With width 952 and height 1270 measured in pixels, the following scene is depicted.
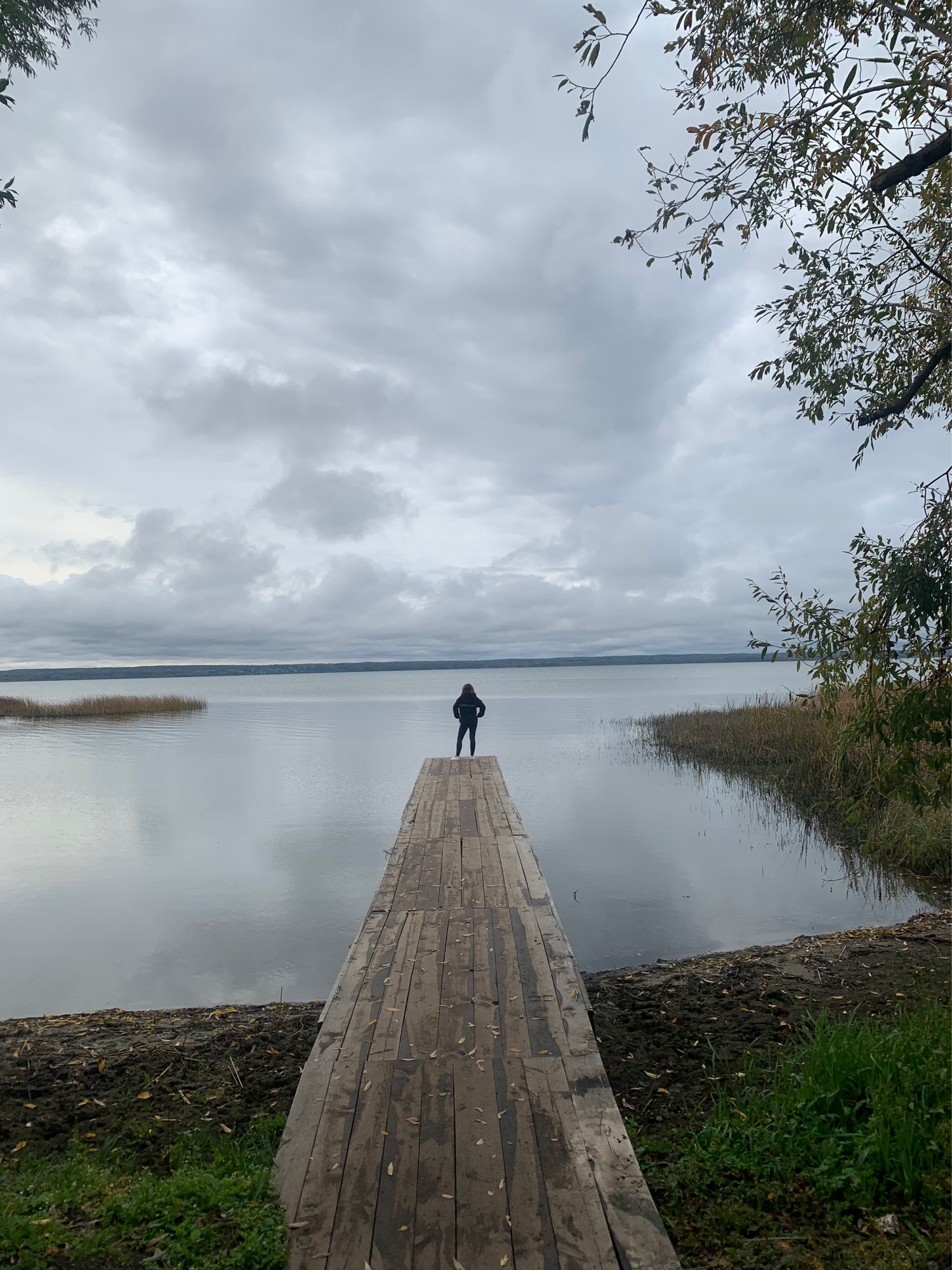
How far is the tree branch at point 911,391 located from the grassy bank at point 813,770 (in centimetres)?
203

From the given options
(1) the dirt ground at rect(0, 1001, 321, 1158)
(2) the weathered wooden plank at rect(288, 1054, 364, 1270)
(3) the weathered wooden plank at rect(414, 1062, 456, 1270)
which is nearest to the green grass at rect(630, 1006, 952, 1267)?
(3) the weathered wooden plank at rect(414, 1062, 456, 1270)

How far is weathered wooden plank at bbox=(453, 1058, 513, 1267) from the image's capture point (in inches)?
96.6

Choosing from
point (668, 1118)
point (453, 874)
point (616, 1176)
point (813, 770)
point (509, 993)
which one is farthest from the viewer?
point (813, 770)

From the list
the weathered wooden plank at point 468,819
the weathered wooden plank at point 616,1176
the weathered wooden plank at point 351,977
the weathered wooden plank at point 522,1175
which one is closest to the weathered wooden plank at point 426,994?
the weathered wooden plank at point 351,977

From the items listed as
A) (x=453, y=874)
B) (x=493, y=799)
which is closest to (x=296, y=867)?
(x=493, y=799)

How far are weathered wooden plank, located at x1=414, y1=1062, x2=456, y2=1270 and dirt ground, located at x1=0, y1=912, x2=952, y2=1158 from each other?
1.17 metres

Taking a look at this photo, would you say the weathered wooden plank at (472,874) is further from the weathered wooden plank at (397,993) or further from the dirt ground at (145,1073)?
the dirt ground at (145,1073)

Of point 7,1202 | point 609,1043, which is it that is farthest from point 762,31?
point 7,1202

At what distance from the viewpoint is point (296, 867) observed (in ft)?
36.9

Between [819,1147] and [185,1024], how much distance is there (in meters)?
4.58

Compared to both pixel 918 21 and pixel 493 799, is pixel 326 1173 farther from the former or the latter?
pixel 493 799

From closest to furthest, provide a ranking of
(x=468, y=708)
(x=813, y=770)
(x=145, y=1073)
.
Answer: (x=145, y=1073)
(x=813, y=770)
(x=468, y=708)

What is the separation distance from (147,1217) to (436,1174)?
3.39 feet

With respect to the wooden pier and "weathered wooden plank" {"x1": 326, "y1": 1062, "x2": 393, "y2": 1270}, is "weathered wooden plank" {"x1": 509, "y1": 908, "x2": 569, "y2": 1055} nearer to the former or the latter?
the wooden pier
